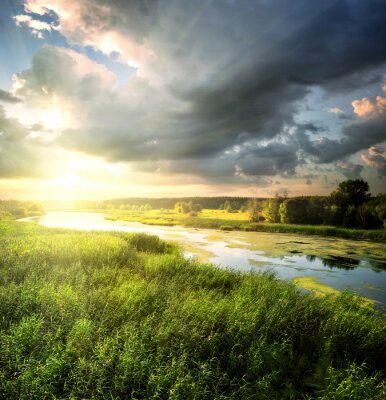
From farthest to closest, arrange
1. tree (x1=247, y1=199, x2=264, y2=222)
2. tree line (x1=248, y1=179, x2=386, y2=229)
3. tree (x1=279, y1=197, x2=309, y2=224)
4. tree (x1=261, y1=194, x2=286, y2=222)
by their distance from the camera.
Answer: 1. tree (x1=247, y1=199, x2=264, y2=222)
2. tree (x1=261, y1=194, x2=286, y2=222)
3. tree (x1=279, y1=197, x2=309, y2=224)
4. tree line (x1=248, y1=179, x2=386, y2=229)

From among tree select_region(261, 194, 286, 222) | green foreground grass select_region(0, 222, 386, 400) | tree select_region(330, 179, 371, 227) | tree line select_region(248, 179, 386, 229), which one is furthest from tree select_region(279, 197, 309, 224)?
green foreground grass select_region(0, 222, 386, 400)

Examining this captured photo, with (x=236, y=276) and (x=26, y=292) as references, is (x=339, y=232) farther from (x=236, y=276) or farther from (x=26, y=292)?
(x=26, y=292)

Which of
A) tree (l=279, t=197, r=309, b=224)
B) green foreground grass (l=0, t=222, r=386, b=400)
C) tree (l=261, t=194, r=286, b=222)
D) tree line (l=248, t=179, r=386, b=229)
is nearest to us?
green foreground grass (l=0, t=222, r=386, b=400)

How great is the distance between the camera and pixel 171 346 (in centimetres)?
575

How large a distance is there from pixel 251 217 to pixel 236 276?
5256 cm

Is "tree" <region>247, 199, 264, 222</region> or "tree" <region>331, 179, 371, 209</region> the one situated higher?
"tree" <region>331, 179, 371, 209</region>

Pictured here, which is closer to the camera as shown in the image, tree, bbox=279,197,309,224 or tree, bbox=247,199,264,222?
tree, bbox=279,197,309,224

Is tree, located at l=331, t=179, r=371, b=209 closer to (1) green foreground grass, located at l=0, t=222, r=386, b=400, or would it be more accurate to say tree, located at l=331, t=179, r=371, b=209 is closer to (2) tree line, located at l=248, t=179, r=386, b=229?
(2) tree line, located at l=248, t=179, r=386, b=229

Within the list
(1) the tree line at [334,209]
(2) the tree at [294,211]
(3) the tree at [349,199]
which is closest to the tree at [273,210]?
(1) the tree line at [334,209]

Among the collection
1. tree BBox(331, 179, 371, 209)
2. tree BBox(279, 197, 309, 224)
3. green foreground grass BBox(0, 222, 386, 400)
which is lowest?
green foreground grass BBox(0, 222, 386, 400)

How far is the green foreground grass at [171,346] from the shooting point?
15.4 feet

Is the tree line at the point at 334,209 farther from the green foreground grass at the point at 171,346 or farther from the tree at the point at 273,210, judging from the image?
the green foreground grass at the point at 171,346

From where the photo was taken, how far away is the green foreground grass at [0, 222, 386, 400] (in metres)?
4.68

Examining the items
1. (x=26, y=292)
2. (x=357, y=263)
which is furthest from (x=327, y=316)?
(x=357, y=263)
